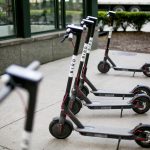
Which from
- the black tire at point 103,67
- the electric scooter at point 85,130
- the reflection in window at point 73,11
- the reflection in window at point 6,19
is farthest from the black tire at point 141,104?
the reflection in window at point 73,11

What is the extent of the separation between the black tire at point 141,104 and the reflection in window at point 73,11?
523 cm

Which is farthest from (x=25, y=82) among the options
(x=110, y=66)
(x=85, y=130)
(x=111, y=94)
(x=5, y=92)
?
(x=110, y=66)

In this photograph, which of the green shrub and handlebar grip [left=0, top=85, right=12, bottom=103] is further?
the green shrub

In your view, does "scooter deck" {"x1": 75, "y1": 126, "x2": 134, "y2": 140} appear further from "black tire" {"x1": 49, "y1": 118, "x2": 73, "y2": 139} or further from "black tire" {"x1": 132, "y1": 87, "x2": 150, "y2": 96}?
"black tire" {"x1": 132, "y1": 87, "x2": 150, "y2": 96}

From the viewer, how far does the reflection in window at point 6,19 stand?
23.0ft

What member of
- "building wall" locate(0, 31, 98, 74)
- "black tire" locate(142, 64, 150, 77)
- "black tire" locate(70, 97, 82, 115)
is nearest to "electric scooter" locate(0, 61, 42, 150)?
"black tire" locate(70, 97, 82, 115)

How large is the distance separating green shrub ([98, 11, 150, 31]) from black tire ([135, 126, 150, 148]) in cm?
1081

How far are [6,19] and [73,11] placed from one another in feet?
9.61

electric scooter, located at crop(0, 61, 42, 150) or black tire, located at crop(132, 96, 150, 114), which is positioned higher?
electric scooter, located at crop(0, 61, 42, 150)

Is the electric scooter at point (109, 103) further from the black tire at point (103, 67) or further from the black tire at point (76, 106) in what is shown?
the black tire at point (103, 67)

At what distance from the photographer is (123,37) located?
42.3 ft

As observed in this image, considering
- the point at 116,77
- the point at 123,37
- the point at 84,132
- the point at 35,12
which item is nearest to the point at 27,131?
the point at 84,132

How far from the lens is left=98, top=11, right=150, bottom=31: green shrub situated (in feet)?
45.4

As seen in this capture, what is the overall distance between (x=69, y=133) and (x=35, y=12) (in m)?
4.92
